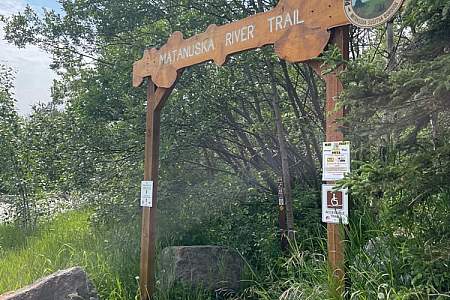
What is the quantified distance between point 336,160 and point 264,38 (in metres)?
1.09

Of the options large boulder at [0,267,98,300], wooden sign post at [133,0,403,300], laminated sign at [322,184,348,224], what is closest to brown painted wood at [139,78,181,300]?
wooden sign post at [133,0,403,300]

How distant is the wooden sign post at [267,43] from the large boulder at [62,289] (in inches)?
20.8

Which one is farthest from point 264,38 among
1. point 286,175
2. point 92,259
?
point 92,259

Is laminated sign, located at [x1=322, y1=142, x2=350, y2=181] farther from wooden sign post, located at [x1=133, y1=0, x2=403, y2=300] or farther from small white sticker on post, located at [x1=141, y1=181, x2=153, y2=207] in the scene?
small white sticker on post, located at [x1=141, y1=181, x2=153, y2=207]

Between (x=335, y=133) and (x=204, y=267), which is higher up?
(x=335, y=133)

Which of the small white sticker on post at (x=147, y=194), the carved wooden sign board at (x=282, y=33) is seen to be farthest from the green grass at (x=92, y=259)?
the carved wooden sign board at (x=282, y=33)

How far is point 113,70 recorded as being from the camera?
230 inches

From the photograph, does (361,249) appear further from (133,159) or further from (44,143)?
(44,143)

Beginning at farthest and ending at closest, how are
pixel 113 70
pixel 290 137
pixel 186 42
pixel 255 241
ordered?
pixel 113 70, pixel 290 137, pixel 255 241, pixel 186 42

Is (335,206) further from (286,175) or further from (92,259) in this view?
(92,259)

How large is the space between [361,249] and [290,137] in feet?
7.66

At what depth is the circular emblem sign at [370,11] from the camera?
8.22 feet

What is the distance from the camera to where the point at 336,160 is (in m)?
2.89

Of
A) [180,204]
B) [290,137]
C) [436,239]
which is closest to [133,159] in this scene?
[180,204]
